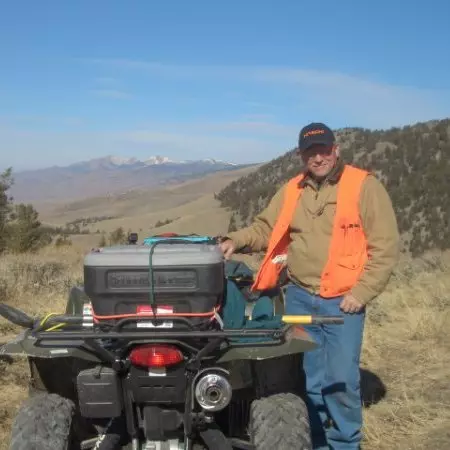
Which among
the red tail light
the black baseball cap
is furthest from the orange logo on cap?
the red tail light

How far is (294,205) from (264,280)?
53 centimetres

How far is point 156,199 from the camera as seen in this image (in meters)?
91.6

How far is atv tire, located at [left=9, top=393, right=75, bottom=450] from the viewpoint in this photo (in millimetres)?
3232

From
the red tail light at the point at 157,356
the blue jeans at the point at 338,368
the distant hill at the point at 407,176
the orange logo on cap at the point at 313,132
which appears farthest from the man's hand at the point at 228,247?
the distant hill at the point at 407,176

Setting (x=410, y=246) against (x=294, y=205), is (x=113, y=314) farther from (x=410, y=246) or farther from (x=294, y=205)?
(x=410, y=246)

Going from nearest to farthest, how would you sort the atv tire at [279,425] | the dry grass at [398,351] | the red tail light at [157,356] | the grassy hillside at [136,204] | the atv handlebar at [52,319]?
the red tail light at [157,356] < the atv tire at [279,425] < the atv handlebar at [52,319] < the dry grass at [398,351] < the grassy hillside at [136,204]

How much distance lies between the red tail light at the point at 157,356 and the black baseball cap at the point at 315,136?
173 centimetres

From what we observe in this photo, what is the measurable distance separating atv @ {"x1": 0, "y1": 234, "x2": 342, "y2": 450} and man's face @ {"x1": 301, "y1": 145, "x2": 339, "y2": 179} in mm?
1189

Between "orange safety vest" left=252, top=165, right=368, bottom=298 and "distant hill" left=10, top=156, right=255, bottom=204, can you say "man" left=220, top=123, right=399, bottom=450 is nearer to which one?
"orange safety vest" left=252, top=165, right=368, bottom=298

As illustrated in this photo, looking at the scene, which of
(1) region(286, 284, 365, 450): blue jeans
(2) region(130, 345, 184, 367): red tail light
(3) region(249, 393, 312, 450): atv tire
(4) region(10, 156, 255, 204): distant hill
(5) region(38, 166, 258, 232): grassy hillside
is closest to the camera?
(2) region(130, 345, 184, 367): red tail light

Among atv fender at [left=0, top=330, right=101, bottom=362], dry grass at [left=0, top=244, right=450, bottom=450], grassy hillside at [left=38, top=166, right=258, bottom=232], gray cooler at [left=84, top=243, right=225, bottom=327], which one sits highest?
gray cooler at [left=84, top=243, right=225, bottom=327]

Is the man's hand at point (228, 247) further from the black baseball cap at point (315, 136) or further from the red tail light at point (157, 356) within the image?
the red tail light at point (157, 356)

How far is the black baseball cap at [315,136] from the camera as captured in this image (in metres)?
4.24

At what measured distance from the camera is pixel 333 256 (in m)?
4.26
